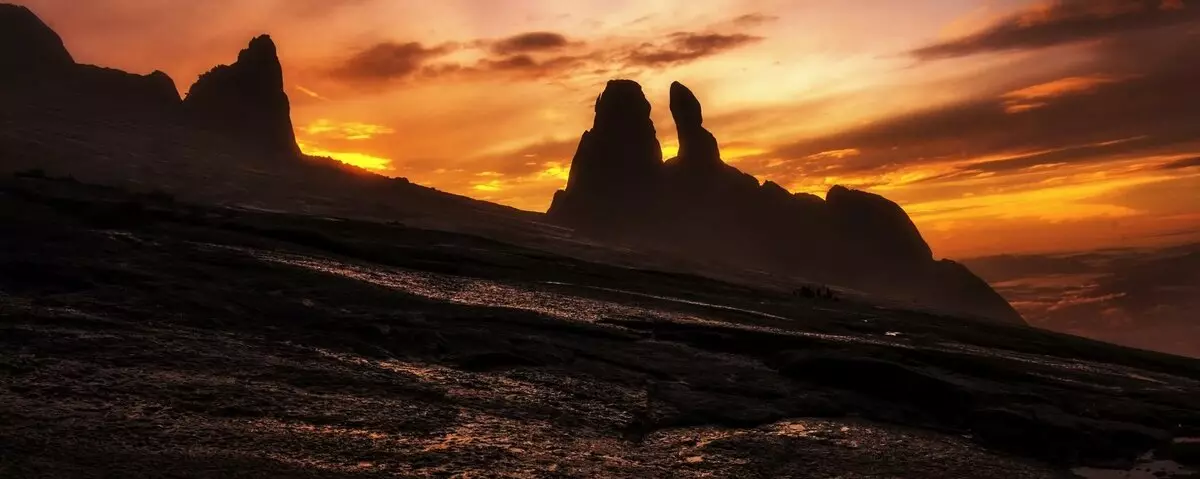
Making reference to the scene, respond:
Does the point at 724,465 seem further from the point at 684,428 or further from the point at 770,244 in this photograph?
the point at 770,244

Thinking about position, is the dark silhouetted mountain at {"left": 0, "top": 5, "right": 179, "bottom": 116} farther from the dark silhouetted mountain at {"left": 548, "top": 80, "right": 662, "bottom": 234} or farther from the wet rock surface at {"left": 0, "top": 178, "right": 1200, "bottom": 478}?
the dark silhouetted mountain at {"left": 548, "top": 80, "right": 662, "bottom": 234}

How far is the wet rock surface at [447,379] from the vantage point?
9.34 meters

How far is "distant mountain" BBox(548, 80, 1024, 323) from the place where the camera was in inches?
6919

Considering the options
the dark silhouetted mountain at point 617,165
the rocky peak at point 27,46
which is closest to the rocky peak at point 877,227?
the dark silhouetted mountain at point 617,165

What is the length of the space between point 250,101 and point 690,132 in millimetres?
99775

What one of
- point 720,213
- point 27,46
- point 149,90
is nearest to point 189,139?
point 149,90

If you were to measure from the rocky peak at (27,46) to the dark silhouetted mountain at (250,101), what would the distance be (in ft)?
54.1

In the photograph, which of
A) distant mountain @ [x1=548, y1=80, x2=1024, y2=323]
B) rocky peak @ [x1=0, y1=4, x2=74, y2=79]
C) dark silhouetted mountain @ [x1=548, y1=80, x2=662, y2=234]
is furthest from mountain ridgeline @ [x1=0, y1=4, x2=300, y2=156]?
dark silhouetted mountain @ [x1=548, y1=80, x2=662, y2=234]

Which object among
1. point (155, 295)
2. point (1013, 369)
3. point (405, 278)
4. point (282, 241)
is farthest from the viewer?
point (282, 241)

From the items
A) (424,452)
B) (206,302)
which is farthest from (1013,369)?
(206,302)

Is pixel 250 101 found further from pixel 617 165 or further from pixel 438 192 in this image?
pixel 617 165

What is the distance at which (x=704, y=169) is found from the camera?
190m

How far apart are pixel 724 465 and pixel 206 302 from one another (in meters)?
10.4

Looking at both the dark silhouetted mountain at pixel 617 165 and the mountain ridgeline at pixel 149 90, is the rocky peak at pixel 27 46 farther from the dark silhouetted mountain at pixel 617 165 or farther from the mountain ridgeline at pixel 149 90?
the dark silhouetted mountain at pixel 617 165
